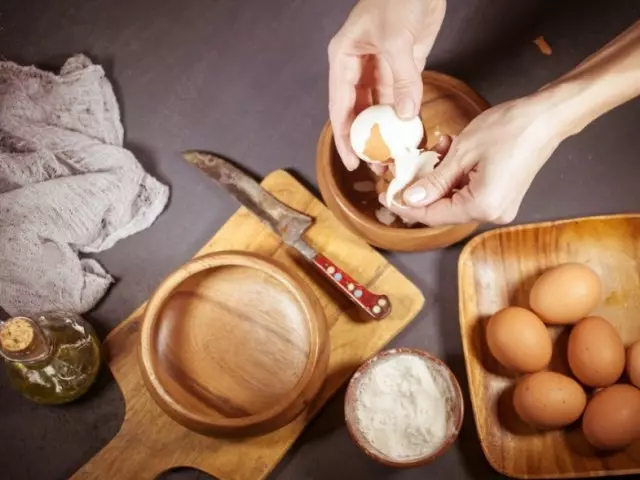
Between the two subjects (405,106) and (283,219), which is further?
(283,219)

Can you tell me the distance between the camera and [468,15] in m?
1.24

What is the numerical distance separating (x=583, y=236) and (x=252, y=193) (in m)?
0.50

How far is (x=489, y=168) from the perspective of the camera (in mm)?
877

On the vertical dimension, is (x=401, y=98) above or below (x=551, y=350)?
above

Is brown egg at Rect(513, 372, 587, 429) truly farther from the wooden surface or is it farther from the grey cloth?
the grey cloth

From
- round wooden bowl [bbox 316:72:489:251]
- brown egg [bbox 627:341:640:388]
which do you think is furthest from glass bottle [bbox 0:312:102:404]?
brown egg [bbox 627:341:640:388]

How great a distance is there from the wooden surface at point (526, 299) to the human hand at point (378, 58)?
0.25 metres

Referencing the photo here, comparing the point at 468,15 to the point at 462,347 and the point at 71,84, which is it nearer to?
the point at 462,347

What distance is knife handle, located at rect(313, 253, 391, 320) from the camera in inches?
39.6

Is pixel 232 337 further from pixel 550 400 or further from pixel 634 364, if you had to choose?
pixel 634 364

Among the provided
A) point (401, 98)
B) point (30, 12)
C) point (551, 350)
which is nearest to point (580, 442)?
point (551, 350)

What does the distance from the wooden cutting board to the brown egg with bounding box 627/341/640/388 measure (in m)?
0.29

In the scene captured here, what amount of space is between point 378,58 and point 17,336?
621 mm

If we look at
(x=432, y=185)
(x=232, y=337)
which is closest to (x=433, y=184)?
(x=432, y=185)
